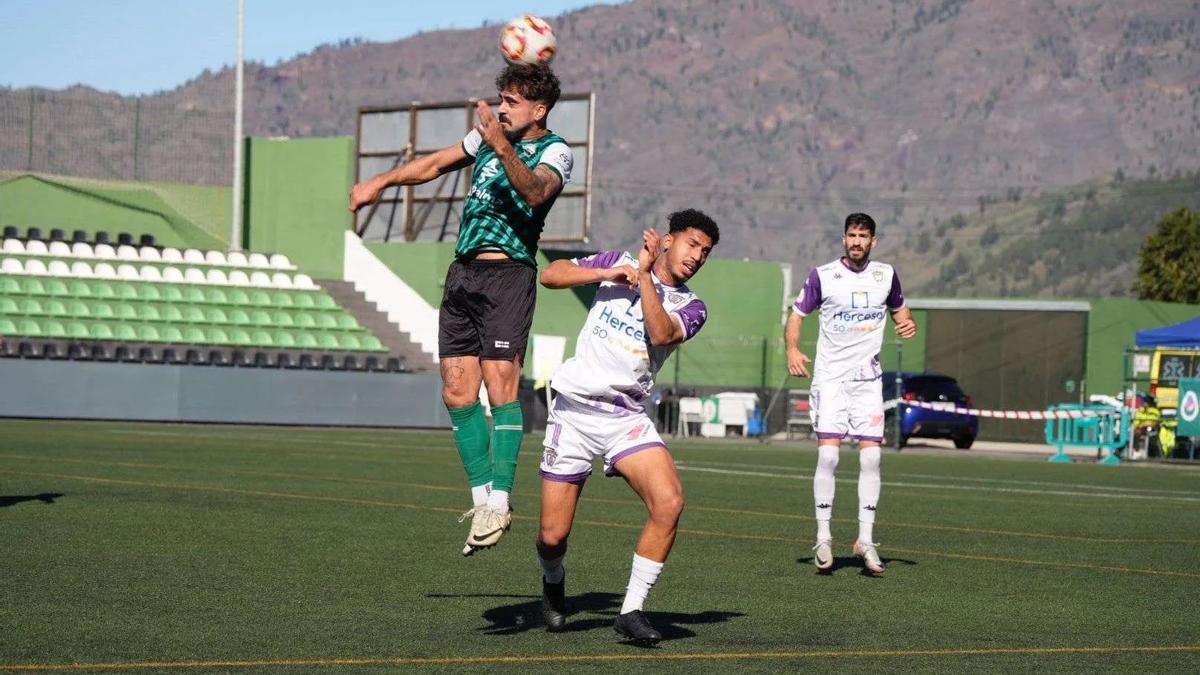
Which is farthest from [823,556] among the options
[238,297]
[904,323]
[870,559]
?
[238,297]

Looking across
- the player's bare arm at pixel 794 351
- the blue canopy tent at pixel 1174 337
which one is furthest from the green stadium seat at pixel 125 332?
the player's bare arm at pixel 794 351

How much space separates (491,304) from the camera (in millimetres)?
8078

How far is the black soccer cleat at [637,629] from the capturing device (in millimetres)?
A: 6992

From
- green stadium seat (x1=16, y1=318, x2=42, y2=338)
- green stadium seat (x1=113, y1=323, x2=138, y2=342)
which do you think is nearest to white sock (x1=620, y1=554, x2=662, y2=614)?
green stadium seat (x1=16, y1=318, x2=42, y2=338)

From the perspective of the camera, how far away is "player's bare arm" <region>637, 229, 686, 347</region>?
23.4ft

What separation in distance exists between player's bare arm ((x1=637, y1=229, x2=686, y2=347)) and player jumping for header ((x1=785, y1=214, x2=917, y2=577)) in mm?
4171

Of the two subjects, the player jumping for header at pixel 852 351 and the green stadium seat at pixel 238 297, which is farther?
the green stadium seat at pixel 238 297

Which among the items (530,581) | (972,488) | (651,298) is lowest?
(972,488)

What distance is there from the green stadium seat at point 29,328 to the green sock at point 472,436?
28.9 m

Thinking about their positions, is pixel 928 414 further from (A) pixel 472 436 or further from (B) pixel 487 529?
(B) pixel 487 529

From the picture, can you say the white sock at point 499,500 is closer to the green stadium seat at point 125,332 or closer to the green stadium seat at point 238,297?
the green stadium seat at point 125,332

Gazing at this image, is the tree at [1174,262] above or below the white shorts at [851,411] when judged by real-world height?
above

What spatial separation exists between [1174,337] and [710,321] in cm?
1723

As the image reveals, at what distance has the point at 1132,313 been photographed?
151ft
